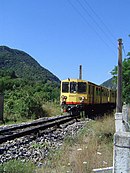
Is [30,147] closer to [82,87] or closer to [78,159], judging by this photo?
[78,159]

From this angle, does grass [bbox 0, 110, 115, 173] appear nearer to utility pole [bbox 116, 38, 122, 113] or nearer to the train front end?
utility pole [bbox 116, 38, 122, 113]

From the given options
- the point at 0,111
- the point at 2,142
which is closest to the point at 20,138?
the point at 2,142

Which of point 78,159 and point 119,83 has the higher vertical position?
point 119,83

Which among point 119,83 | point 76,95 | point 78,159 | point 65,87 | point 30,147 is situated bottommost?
point 30,147

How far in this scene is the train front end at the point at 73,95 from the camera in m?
21.9

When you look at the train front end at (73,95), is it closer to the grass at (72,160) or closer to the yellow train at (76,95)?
the yellow train at (76,95)

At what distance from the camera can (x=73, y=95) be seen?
22.3 m

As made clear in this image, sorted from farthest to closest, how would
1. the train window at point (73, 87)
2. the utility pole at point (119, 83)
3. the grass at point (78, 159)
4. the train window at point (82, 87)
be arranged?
the train window at point (73, 87) → the train window at point (82, 87) → the utility pole at point (119, 83) → the grass at point (78, 159)

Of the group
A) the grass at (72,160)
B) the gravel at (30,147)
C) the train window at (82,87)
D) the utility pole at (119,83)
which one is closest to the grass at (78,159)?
the grass at (72,160)

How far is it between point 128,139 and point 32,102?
64.0ft

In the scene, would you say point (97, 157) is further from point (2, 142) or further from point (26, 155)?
point (2, 142)

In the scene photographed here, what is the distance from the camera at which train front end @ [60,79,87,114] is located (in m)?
21.9

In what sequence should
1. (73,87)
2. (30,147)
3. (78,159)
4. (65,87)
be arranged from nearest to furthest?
1. (78,159)
2. (30,147)
3. (73,87)
4. (65,87)

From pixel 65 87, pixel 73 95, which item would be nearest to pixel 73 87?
pixel 73 95
